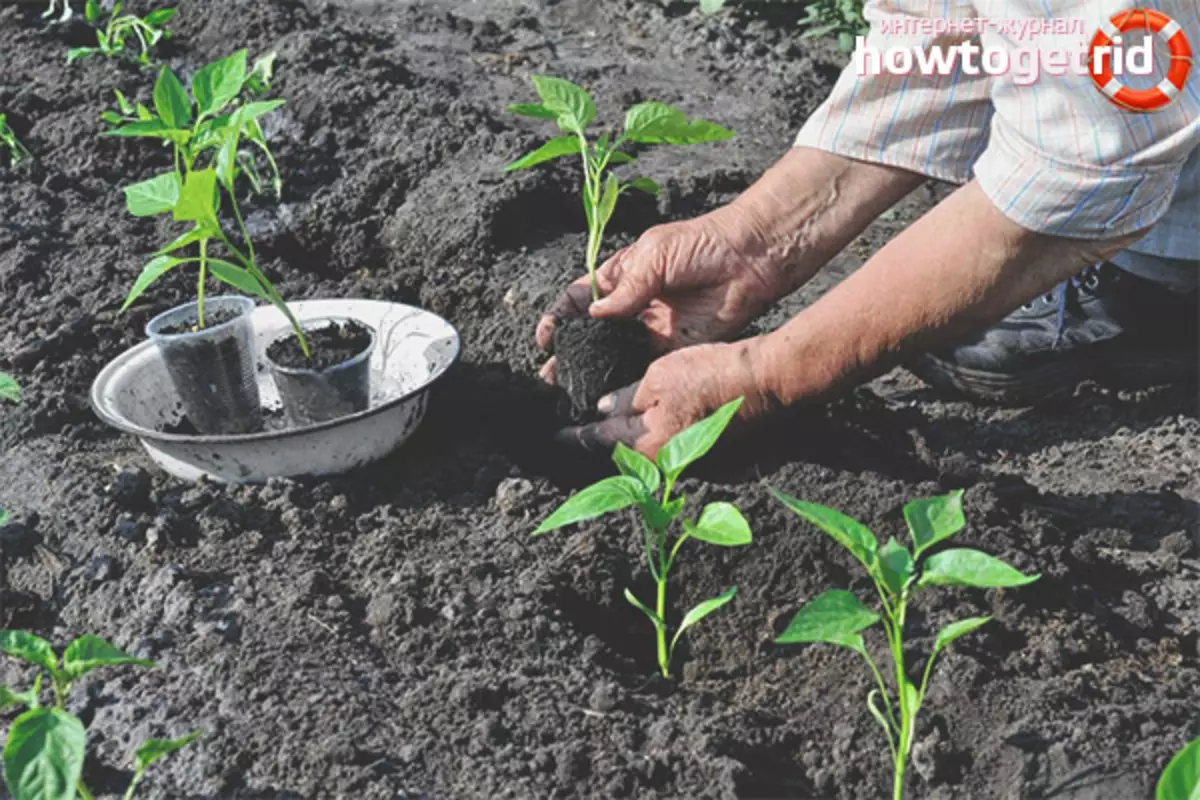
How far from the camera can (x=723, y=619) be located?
2.16 m

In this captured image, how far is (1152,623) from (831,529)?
2.55 ft

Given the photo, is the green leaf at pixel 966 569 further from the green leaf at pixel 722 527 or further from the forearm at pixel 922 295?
the forearm at pixel 922 295

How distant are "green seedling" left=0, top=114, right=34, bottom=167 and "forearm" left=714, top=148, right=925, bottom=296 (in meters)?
2.15

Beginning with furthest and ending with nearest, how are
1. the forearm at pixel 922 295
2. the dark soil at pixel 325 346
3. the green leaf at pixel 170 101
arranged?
the green leaf at pixel 170 101
the dark soil at pixel 325 346
the forearm at pixel 922 295

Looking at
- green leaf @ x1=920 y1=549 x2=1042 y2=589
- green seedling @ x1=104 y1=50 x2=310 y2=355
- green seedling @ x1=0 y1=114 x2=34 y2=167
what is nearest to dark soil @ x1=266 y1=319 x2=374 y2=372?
green seedling @ x1=104 y1=50 x2=310 y2=355

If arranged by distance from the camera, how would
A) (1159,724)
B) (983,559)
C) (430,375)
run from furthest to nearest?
(430,375) < (1159,724) < (983,559)

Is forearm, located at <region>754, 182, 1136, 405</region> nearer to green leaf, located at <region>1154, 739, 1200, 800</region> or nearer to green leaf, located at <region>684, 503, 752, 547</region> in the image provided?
green leaf, located at <region>684, 503, 752, 547</region>

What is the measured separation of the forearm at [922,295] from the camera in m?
2.15

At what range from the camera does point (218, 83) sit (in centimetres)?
261

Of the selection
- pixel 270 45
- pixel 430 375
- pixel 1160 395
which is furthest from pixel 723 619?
pixel 270 45

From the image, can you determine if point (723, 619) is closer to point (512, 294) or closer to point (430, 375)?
point (430, 375)

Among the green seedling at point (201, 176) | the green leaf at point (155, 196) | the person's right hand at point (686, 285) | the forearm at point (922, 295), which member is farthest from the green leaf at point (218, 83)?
the forearm at point (922, 295)

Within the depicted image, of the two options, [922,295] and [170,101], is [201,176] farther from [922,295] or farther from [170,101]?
[922,295]

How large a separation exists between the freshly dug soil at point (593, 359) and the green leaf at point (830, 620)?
38.5 inches
